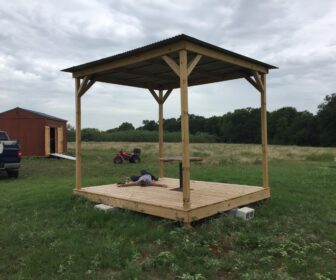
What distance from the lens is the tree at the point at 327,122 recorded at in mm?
59719

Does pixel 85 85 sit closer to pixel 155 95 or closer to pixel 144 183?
pixel 155 95

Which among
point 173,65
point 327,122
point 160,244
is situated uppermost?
point 327,122

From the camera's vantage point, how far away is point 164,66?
22.6 feet

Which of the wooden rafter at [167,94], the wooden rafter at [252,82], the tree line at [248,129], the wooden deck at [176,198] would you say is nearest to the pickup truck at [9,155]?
the wooden deck at [176,198]

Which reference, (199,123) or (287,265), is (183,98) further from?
(199,123)

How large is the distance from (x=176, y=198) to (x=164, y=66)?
2.65 metres

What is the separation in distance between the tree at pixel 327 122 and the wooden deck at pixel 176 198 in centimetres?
5839

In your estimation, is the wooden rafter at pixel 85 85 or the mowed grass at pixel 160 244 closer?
the mowed grass at pixel 160 244

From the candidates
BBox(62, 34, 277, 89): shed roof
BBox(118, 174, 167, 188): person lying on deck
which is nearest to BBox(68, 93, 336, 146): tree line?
BBox(62, 34, 277, 89): shed roof

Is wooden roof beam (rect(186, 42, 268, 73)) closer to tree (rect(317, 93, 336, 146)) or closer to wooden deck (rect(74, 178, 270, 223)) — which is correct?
wooden deck (rect(74, 178, 270, 223))

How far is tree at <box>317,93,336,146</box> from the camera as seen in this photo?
59.7m

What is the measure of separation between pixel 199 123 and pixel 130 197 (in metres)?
78.2

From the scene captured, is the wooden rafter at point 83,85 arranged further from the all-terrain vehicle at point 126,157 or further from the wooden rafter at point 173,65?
the all-terrain vehicle at point 126,157

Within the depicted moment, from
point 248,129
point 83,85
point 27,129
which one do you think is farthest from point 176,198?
point 248,129
